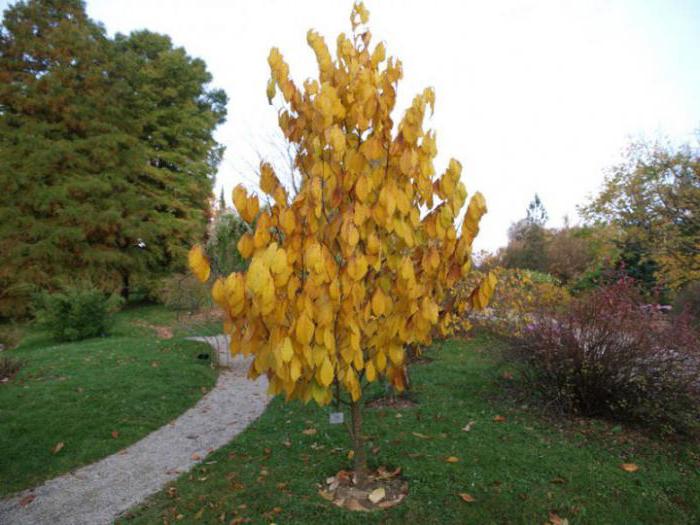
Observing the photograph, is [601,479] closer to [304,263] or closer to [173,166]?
[304,263]

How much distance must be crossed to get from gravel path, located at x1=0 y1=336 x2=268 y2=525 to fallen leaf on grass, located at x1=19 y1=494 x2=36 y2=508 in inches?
0.4

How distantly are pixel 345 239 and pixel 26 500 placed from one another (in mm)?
3782

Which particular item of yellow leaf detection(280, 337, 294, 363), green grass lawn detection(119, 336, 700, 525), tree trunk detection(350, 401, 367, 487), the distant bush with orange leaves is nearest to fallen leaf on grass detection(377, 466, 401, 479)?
green grass lawn detection(119, 336, 700, 525)

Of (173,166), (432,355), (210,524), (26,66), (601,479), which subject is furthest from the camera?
(173,166)

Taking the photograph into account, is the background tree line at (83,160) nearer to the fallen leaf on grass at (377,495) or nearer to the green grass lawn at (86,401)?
the green grass lawn at (86,401)

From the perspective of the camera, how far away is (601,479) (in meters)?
3.24

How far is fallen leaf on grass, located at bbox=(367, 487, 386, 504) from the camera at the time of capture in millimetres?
2963

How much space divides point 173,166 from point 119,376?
49.3ft

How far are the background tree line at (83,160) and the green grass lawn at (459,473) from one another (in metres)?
12.8

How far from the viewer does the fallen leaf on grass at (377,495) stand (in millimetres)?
2963

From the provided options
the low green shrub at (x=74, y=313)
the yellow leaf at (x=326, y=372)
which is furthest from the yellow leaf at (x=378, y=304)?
the low green shrub at (x=74, y=313)

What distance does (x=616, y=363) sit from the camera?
419 cm

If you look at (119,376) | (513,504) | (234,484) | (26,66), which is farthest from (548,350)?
(26,66)

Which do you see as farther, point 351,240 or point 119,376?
point 119,376
